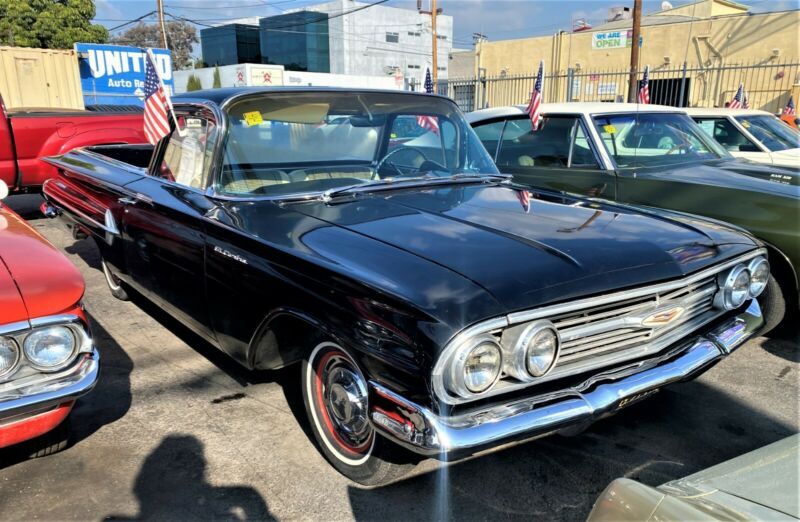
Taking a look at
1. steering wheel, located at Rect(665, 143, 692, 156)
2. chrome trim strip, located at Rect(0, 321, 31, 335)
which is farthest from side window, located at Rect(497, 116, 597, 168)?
chrome trim strip, located at Rect(0, 321, 31, 335)

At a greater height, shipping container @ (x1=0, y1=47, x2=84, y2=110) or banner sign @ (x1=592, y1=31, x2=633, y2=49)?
banner sign @ (x1=592, y1=31, x2=633, y2=49)

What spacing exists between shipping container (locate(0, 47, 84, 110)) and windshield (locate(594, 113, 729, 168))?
12690mm

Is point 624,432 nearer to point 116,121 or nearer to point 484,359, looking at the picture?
point 484,359

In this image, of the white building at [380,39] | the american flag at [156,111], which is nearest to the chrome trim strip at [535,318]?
the american flag at [156,111]

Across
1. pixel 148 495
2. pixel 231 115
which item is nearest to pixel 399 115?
pixel 231 115

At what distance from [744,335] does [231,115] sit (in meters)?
2.78

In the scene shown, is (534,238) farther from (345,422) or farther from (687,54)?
(687,54)

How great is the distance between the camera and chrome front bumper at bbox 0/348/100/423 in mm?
2213

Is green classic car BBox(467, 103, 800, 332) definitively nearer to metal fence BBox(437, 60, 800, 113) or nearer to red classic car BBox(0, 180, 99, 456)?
red classic car BBox(0, 180, 99, 456)

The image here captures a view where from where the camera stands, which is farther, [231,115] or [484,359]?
[231,115]

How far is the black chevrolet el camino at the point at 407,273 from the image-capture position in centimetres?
202

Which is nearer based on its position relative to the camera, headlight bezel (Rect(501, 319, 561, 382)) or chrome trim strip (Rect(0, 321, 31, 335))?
headlight bezel (Rect(501, 319, 561, 382))

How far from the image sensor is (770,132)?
26.5ft

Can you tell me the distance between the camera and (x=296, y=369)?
3.57 meters
